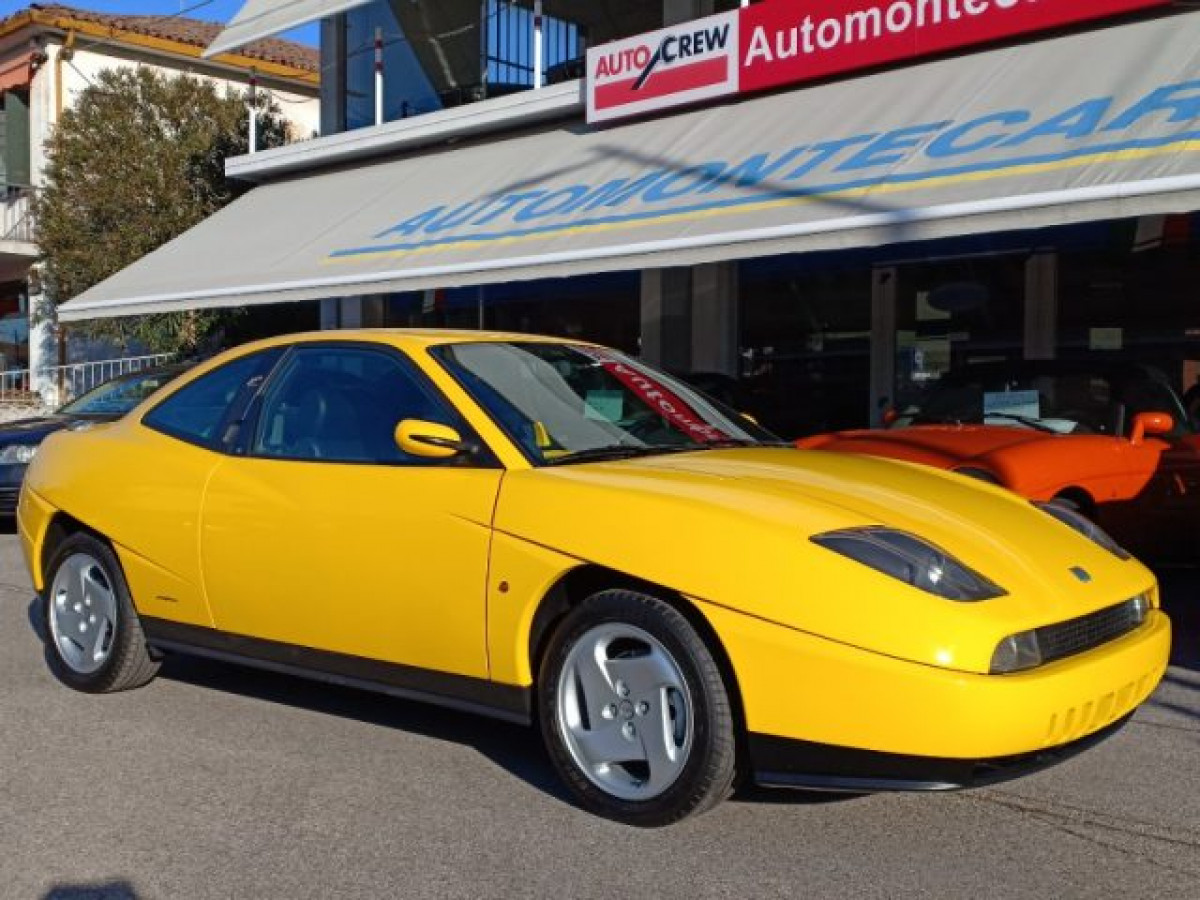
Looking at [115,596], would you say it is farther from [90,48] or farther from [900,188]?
[90,48]

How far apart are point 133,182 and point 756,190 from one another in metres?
13.7

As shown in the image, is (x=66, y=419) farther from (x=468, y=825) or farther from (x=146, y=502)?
(x=468, y=825)

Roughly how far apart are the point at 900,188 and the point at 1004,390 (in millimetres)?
1484

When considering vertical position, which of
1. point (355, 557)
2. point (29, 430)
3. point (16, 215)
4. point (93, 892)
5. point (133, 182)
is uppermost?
point (133, 182)

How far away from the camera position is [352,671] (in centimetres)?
429

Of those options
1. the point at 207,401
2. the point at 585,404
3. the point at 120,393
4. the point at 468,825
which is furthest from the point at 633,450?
the point at 120,393

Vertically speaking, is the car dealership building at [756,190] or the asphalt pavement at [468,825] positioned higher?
the car dealership building at [756,190]

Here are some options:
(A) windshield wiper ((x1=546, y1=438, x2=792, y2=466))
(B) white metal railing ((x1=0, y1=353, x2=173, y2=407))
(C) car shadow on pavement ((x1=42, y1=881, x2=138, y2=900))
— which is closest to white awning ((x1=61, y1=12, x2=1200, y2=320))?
(A) windshield wiper ((x1=546, y1=438, x2=792, y2=466))

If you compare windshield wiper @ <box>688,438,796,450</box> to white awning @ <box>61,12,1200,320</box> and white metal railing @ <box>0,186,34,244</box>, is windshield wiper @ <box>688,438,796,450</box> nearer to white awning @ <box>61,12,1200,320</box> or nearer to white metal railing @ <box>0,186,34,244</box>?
white awning @ <box>61,12,1200,320</box>

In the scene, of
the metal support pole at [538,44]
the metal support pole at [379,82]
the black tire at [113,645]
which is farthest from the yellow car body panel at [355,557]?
the metal support pole at [379,82]

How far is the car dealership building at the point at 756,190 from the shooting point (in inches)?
303

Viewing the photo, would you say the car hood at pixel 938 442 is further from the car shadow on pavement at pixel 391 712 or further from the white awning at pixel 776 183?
the car shadow on pavement at pixel 391 712

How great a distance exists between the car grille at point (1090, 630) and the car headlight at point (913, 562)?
183 millimetres

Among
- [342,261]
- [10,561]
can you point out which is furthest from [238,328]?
[10,561]
